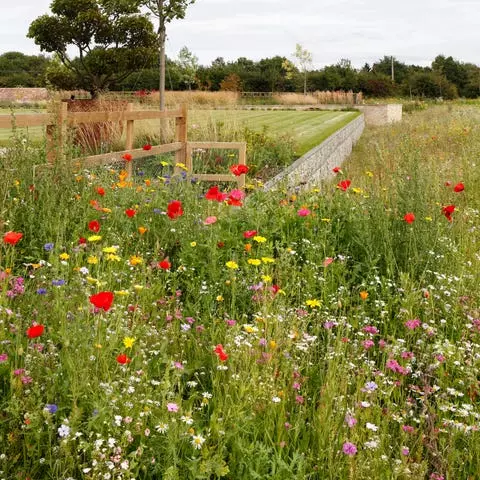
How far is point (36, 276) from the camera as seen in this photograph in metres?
3.32

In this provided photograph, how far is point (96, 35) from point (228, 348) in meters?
33.9

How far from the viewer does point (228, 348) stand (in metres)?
2.90

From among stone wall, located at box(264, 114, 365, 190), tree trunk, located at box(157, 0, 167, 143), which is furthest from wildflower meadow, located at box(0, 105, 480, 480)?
tree trunk, located at box(157, 0, 167, 143)

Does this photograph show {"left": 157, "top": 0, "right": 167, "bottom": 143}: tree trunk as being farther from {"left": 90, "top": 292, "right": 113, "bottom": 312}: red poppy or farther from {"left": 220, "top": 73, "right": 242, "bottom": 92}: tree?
{"left": 220, "top": 73, "right": 242, "bottom": 92}: tree

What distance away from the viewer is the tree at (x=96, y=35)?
33.2 meters

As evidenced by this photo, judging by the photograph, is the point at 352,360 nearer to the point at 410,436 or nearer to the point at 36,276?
the point at 410,436

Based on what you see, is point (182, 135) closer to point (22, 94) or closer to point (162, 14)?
point (162, 14)

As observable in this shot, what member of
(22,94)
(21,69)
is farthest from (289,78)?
(22,94)

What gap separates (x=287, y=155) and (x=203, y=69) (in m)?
58.7

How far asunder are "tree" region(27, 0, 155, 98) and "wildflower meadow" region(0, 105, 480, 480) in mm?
29660

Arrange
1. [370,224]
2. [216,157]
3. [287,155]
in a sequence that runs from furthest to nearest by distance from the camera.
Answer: [287,155], [216,157], [370,224]

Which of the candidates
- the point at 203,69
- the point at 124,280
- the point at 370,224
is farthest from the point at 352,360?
the point at 203,69

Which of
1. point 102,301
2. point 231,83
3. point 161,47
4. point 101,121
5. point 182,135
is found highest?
point 231,83

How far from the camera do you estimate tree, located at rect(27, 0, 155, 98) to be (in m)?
33.2
